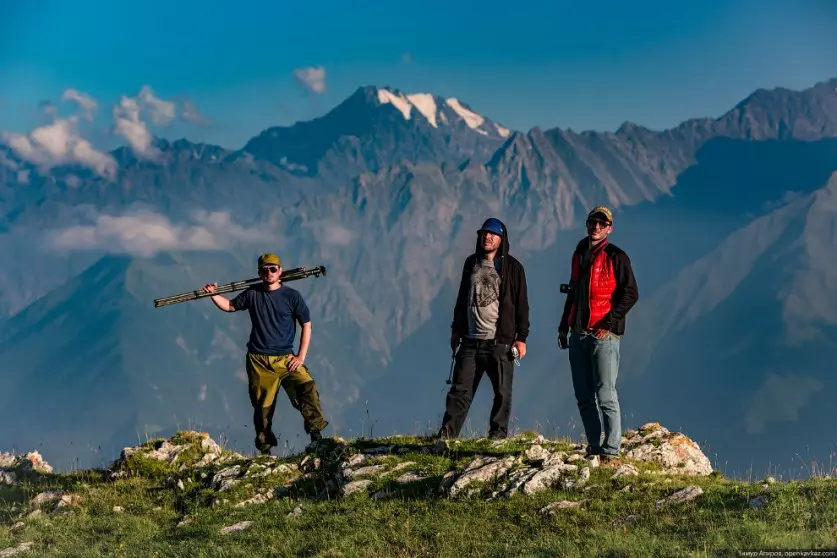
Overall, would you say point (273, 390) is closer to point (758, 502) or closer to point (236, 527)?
point (236, 527)

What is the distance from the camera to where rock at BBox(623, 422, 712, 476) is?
42.1 ft

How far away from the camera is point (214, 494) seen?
12773 mm

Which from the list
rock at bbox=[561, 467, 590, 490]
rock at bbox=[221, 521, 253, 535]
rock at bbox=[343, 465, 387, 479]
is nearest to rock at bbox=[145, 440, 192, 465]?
rock at bbox=[343, 465, 387, 479]

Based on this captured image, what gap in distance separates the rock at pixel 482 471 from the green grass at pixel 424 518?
7.8 inches

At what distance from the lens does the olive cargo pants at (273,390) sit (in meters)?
15.1

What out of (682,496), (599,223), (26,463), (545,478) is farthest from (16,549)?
(599,223)

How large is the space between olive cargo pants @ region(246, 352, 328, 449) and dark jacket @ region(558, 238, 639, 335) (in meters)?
5.07

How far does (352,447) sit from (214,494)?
2.25 metres

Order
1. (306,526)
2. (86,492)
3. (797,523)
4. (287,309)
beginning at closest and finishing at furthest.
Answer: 1. (797,523)
2. (306,526)
3. (86,492)
4. (287,309)

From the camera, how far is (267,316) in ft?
49.5

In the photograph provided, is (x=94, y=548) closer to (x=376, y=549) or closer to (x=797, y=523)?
(x=376, y=549)

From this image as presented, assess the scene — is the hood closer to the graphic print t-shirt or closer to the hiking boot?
the graphic print t-shirt

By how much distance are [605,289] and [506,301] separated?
232 cm

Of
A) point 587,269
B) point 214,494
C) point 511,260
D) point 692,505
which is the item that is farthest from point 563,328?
point 214,494
